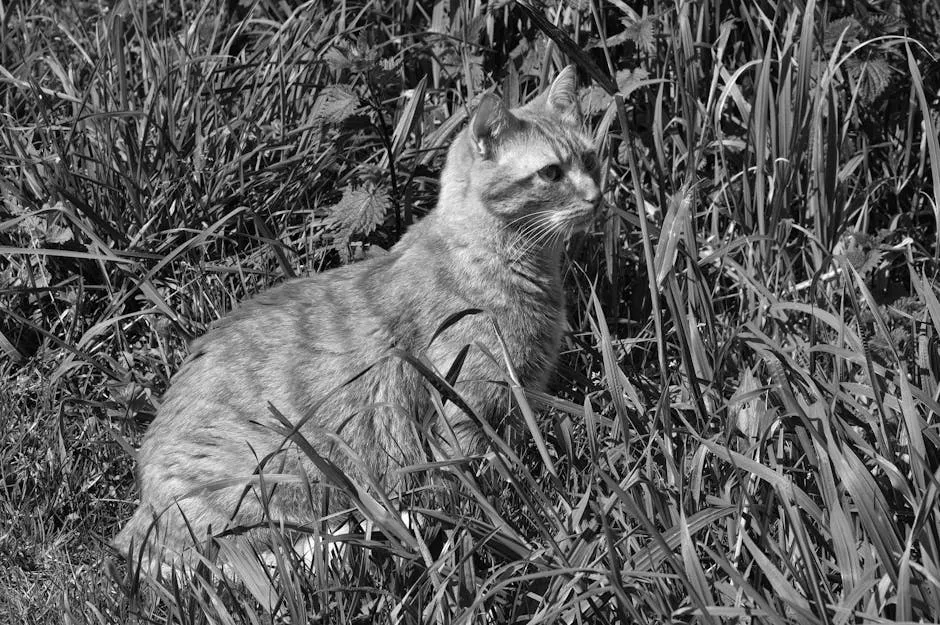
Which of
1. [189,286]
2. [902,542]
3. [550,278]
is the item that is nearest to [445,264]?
[550,278]

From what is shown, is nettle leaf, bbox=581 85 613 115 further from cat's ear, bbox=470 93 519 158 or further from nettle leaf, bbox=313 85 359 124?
nettle leaf, bbox=313 85 359 124

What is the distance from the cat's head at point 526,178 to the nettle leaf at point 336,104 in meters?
0.54

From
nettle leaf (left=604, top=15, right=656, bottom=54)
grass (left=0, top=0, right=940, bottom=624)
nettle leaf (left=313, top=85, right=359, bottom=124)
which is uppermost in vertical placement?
nettle leaf (left=313, top=85, right=359, bottom=124)

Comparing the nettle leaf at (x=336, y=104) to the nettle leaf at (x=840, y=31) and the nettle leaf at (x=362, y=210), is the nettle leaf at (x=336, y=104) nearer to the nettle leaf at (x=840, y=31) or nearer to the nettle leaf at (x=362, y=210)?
the nettle leaf at (x=362, y=210)

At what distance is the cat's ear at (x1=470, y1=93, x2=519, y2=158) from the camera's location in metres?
3.30

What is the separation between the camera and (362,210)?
12.6 feet

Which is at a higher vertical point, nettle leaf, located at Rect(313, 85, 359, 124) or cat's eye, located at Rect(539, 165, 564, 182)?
nettle leaf, located at Rect(313, 85, 359, 124)

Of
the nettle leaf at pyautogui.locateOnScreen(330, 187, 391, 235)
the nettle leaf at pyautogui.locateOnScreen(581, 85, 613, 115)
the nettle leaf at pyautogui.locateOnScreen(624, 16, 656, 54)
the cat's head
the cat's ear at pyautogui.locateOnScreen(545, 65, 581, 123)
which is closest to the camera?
the cat's head

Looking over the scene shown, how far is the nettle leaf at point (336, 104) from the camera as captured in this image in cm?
382

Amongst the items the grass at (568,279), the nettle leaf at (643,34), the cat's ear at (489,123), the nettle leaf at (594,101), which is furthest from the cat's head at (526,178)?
the nettle leaf at (643,34)

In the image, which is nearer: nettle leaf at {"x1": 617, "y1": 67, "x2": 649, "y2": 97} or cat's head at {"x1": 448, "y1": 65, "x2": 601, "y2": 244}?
cat's head at {"x1": 448, "y1": 65, "x2": 601, "y2": 244}

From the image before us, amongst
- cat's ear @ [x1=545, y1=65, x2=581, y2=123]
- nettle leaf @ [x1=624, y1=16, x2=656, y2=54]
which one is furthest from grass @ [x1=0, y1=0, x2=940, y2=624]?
cat's ear @ [x1=545, y1=65, x2=581, y2=123]

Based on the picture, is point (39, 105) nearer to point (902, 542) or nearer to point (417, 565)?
point (417, 565)

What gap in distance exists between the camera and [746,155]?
388 cm
